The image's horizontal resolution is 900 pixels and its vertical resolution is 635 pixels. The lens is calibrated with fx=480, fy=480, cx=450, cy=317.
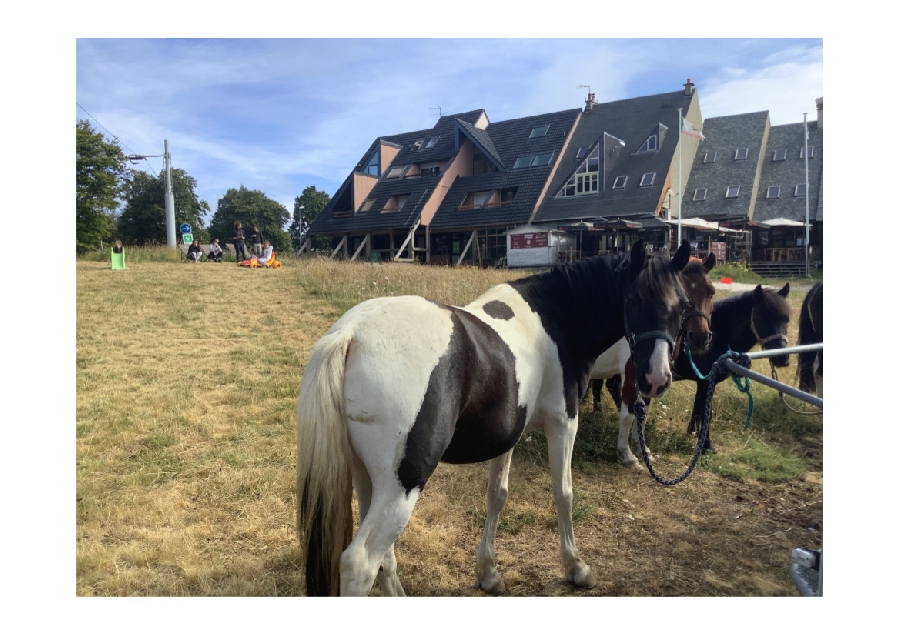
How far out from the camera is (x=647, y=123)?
45.3ft

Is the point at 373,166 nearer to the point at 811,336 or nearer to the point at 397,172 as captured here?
the point at 397,172

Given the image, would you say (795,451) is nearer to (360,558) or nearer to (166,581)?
(360,558)

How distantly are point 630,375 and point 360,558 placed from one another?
2938 mm

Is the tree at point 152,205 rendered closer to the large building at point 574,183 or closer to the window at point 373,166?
the large building at point 574,183

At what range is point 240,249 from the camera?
1466cm

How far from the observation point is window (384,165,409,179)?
16.9 m

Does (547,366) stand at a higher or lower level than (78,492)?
higher

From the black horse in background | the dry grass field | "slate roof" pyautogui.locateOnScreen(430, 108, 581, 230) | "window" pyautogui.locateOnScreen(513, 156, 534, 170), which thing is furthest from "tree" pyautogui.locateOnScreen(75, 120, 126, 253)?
"window" pyautogui.locateOnScreen(513, 156, 534, 170)

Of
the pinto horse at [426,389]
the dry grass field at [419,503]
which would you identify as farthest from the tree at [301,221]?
the pinto horse at [426,389]

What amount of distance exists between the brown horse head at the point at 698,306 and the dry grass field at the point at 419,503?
124 centimetres

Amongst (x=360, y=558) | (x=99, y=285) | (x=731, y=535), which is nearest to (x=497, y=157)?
(x=99, y=285)

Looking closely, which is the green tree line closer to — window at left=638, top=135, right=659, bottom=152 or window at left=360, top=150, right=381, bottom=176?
window at left=360, top=150, right=381, bottom=176

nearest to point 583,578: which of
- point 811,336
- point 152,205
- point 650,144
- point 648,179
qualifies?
point 811,336

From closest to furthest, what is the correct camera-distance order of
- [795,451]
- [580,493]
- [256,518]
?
[256,518], [580,493], [795,451]
